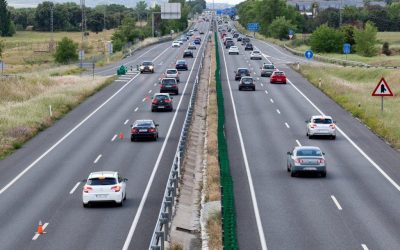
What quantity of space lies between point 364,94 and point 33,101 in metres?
26.7

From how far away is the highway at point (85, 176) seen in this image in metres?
26.6

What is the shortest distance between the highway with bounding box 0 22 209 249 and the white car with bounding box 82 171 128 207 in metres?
0.39

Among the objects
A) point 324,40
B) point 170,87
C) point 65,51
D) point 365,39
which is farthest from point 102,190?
point 365,39

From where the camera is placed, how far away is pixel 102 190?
30.9 metres

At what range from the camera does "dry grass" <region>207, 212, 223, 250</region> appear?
23.3m

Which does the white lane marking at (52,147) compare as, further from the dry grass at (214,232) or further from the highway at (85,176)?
the dry grass at (214,232)

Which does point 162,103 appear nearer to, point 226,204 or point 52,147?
point 52,147

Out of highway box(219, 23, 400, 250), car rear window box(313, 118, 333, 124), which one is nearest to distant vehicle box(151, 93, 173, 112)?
highway box(219, 23, 400, 250)

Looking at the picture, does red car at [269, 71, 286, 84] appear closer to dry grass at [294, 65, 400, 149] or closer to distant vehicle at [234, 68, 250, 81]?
dry grass at [294, 65, 400, 149]

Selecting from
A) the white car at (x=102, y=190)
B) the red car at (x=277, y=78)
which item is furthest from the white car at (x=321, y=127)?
the red car at (x=277, y=78)

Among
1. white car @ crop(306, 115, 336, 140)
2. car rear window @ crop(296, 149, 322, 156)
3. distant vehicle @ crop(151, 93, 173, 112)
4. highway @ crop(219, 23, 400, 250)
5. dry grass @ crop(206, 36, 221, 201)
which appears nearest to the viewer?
highway @ crop(219, 23, 400, 250)

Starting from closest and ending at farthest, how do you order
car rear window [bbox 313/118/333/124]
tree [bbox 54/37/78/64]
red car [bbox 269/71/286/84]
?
1. car rear window [bbox 313/118/333/124]
2. red car [bbox 269/71/286/84]
3. tree [bbox 54/37/78/64]

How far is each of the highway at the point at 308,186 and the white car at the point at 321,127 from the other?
18.9 inches

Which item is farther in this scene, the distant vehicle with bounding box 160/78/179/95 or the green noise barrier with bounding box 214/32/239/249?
the distant vehicle with bounding box 160/78/179/95
